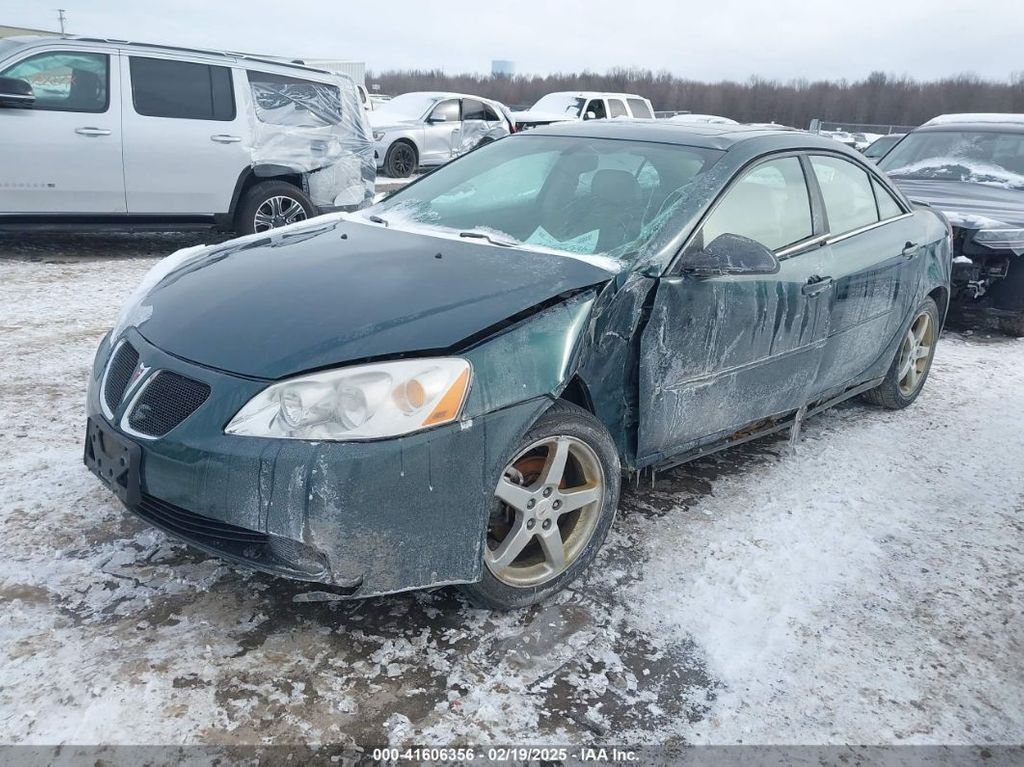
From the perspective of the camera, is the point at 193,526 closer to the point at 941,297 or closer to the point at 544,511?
the point at 544,511

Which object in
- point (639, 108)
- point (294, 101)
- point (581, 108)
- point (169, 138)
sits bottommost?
point (169, 138)

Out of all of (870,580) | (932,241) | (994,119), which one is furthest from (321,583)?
(994,119)

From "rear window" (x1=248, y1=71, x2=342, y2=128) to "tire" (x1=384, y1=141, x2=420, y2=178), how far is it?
23.2 feet

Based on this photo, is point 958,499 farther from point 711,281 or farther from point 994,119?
point 994,119

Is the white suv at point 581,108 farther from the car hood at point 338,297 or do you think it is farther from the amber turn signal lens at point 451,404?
the amber turn signal lens at point 451,404

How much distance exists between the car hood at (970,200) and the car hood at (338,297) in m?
4.45

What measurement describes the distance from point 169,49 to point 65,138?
4.16 feet

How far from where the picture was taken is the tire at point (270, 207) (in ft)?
24.4

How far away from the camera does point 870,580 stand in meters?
2.95

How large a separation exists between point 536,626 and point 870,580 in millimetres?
1279

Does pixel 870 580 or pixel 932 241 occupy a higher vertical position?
pixel 932 241

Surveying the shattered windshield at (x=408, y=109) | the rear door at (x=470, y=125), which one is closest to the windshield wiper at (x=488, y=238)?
the shattered windshield at (x=408, y=109)

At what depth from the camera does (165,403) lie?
7.61ft

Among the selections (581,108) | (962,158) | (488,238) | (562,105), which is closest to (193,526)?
(488,238)
